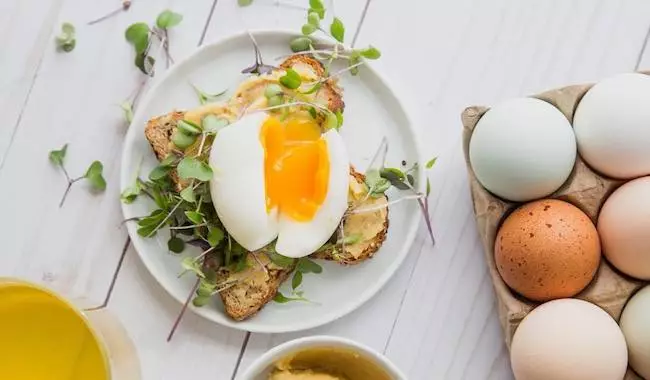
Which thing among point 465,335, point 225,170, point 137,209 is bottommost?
point 465,335

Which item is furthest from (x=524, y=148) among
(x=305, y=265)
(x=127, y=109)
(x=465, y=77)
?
(x=127, y=109)

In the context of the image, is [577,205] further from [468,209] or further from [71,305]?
[71,305]

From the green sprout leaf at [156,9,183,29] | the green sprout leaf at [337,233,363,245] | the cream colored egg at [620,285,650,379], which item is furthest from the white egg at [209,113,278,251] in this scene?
the cream colored egg at [620,285,650,379]

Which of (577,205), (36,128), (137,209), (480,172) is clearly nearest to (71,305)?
(137,209)

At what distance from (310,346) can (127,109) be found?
0.41 meters

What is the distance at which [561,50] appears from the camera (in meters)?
1.36

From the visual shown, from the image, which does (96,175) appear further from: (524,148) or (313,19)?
(524,148)

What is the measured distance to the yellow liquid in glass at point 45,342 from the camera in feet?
3.76

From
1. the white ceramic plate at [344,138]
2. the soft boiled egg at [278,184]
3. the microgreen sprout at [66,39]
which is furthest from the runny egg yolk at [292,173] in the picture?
the microgreen sprout at [66,39]

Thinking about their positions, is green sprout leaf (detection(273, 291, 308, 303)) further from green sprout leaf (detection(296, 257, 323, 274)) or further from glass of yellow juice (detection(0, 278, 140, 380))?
glass of yellow juice (detection(0, 278, 140, 380))

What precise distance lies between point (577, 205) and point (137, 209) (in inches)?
22.5

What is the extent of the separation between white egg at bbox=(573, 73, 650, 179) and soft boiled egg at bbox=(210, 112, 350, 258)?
300mm

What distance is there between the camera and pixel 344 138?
1.33 meters

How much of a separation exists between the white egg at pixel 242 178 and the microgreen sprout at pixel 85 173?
0.19 metres
